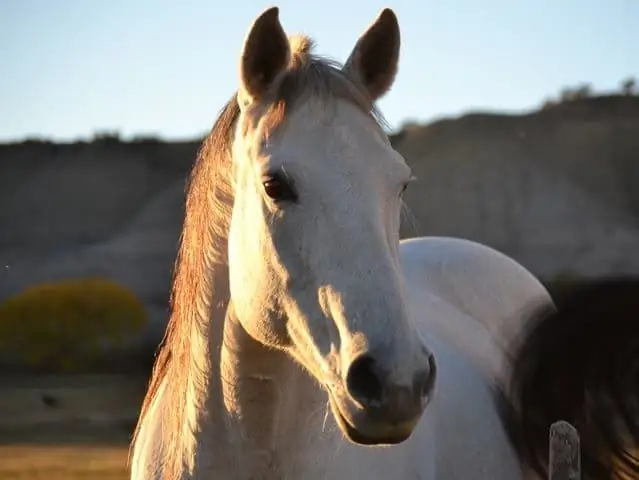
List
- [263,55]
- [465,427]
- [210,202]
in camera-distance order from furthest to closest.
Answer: [465,427] < [210,202] < [263,55]

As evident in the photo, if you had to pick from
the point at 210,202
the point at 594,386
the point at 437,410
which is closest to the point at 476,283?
the point at 594,386

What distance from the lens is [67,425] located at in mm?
25922

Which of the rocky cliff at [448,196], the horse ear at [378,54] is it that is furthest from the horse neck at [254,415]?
the rocky cliff at [448,196]

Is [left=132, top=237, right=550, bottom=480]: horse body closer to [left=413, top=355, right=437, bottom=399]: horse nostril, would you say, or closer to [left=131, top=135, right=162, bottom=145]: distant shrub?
[left=413, top=355, right=437, bottom=399]: horse nostril

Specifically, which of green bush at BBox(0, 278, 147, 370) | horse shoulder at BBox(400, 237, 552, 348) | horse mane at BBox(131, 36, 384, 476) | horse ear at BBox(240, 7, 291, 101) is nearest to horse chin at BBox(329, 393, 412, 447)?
horse mane at BBox(131, 36, 384, 476)

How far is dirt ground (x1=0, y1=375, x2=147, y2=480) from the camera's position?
16344 mm

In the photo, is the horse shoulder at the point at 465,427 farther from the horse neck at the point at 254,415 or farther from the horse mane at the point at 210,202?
the horse mane at the point at 210,202

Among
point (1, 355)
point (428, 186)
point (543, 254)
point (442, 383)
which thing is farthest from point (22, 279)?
point (442, 383)

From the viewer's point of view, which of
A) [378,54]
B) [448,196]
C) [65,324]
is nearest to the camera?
[378,54]

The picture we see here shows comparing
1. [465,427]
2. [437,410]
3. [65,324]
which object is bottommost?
[65,324]

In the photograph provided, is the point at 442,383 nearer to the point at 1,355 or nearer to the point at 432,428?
the point at 432,428

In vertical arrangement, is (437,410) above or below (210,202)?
below

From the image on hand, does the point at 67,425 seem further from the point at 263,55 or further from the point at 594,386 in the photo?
the point at 263,55

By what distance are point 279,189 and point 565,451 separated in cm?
135
